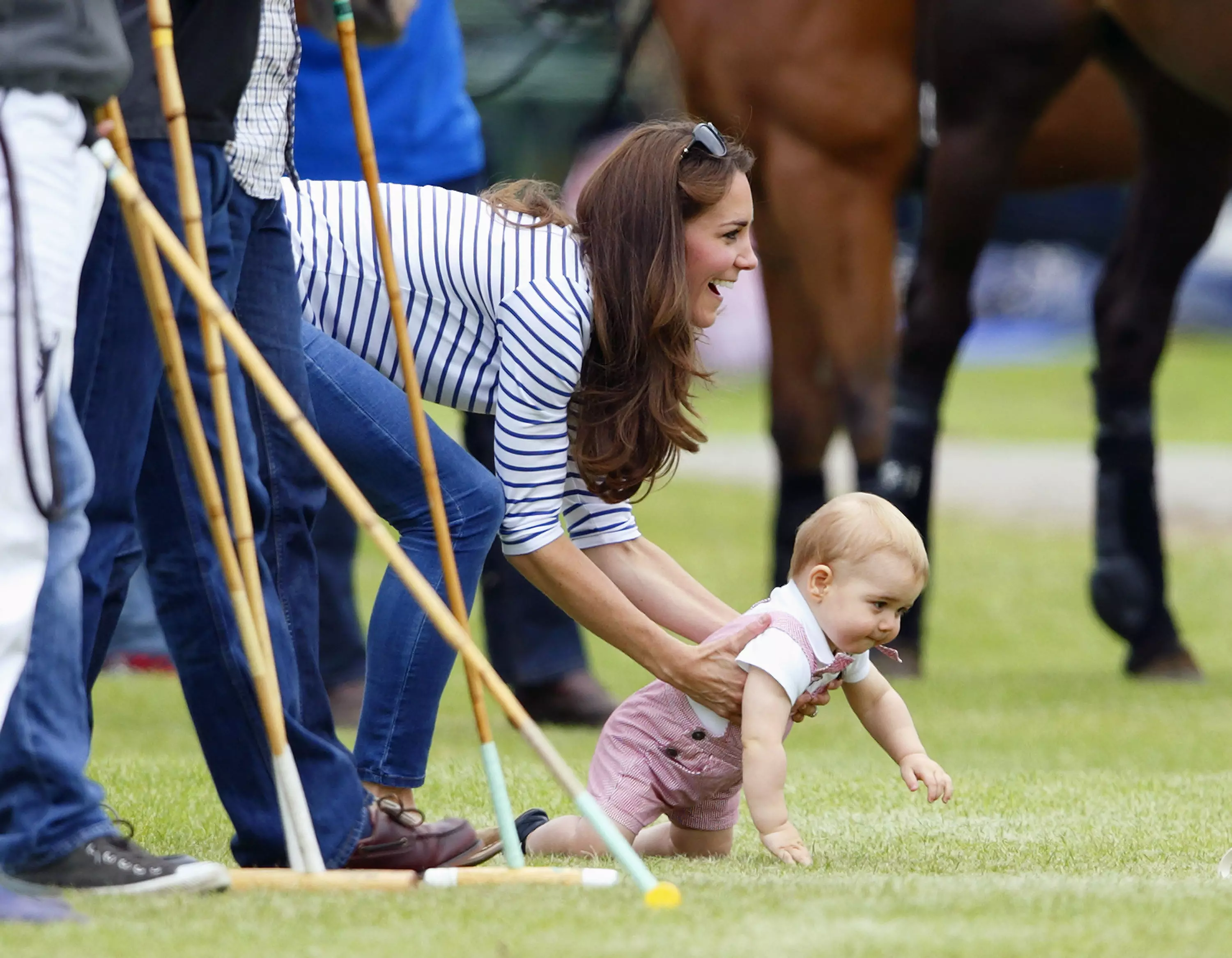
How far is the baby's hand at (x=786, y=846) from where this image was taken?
288 cm

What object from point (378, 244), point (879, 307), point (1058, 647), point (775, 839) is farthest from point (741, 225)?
point (1058, 647)

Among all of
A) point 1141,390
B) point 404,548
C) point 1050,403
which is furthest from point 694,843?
point 1050,403

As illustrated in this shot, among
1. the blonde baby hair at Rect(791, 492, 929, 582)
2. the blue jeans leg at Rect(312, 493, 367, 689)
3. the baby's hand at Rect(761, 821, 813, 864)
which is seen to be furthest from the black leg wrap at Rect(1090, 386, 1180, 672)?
the baby's hand at Rect(761, 821, 813, 864)

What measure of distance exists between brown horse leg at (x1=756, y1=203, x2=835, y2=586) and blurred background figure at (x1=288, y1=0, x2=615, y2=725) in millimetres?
1353

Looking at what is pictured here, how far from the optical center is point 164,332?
2465mm

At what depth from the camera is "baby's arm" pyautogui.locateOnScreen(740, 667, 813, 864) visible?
2887 mm

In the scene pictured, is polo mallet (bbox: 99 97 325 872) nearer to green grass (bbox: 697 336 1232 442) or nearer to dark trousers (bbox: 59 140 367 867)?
dark trousers (bbox: 59 140 367 867)

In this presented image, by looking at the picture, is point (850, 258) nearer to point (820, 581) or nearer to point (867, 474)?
point (867, 474)

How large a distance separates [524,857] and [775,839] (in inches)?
15.5

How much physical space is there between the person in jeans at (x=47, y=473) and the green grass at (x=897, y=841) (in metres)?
0.08

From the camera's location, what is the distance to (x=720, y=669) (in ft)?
9.92

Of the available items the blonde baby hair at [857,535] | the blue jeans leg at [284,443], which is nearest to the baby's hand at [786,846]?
the blonde baby hair at [857,535]

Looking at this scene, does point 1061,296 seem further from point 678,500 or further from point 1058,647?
point 1058,647

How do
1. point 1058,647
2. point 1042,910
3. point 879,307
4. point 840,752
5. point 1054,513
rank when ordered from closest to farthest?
point 1042,910
point 840,752
point 879,307
point 1058,647
point 1054,513
